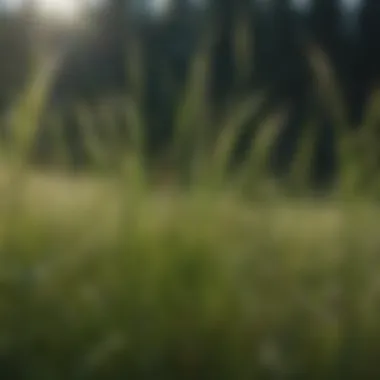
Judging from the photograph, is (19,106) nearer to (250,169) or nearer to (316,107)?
(250,169)

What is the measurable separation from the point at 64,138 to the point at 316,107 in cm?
94

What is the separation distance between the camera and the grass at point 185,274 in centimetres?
189

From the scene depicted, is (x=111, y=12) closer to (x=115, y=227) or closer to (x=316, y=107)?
(x=316, y=107)

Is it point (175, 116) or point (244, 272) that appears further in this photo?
point (175, 116)

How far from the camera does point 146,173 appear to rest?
226cm

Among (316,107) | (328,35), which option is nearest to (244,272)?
(316,107)

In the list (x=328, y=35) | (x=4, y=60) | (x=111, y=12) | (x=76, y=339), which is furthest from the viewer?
(x=328, y=35)

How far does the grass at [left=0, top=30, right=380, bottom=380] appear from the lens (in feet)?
6.21

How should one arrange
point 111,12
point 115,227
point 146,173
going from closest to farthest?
point 115,227 < point 146,173 < point 111,12

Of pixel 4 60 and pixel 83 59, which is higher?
pixel 4 60

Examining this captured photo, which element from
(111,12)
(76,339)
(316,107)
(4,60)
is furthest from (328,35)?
(76,339)

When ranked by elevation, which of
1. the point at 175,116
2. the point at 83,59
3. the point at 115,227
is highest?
the point at 175,116

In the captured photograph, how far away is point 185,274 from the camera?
6.63 feet

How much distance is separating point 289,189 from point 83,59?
14413mm
